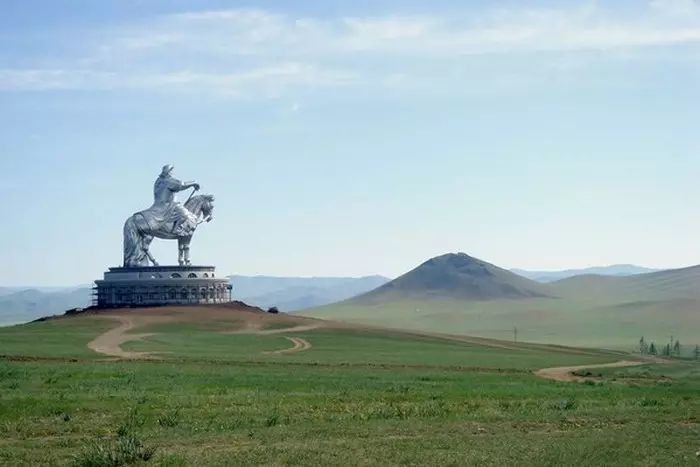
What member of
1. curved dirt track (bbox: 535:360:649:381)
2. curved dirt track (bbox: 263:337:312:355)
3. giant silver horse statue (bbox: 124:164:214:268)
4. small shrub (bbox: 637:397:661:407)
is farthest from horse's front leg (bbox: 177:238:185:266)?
small shrub (bbox: 637:397:661:407)

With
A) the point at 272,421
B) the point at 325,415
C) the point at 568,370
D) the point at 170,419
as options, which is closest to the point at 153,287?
the point at 568,370

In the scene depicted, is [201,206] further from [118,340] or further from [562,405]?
[562,405]

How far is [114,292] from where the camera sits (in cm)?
10450

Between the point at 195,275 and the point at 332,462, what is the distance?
84.4 m

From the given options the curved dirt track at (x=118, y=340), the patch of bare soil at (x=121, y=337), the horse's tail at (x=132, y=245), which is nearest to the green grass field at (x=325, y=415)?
the curved dirt track at (x=118, y=340)

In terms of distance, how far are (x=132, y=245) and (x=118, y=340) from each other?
29.1 m

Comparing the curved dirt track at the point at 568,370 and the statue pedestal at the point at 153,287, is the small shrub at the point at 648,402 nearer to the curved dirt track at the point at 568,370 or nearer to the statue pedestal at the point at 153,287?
the curved dirt track at the point at 568,370

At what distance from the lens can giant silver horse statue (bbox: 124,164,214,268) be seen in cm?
10562

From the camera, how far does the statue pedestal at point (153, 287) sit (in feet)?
341

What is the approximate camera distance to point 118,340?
7750 centimetres

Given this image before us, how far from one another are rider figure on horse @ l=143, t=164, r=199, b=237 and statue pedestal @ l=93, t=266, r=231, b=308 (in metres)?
3.93

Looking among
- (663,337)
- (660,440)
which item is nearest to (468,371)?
(660,440)

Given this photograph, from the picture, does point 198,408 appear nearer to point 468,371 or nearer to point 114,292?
point 468,371

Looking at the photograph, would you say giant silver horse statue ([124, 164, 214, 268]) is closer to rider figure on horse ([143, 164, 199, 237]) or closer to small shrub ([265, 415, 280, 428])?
rider figure on horse ([143, 164, 199, 237])
